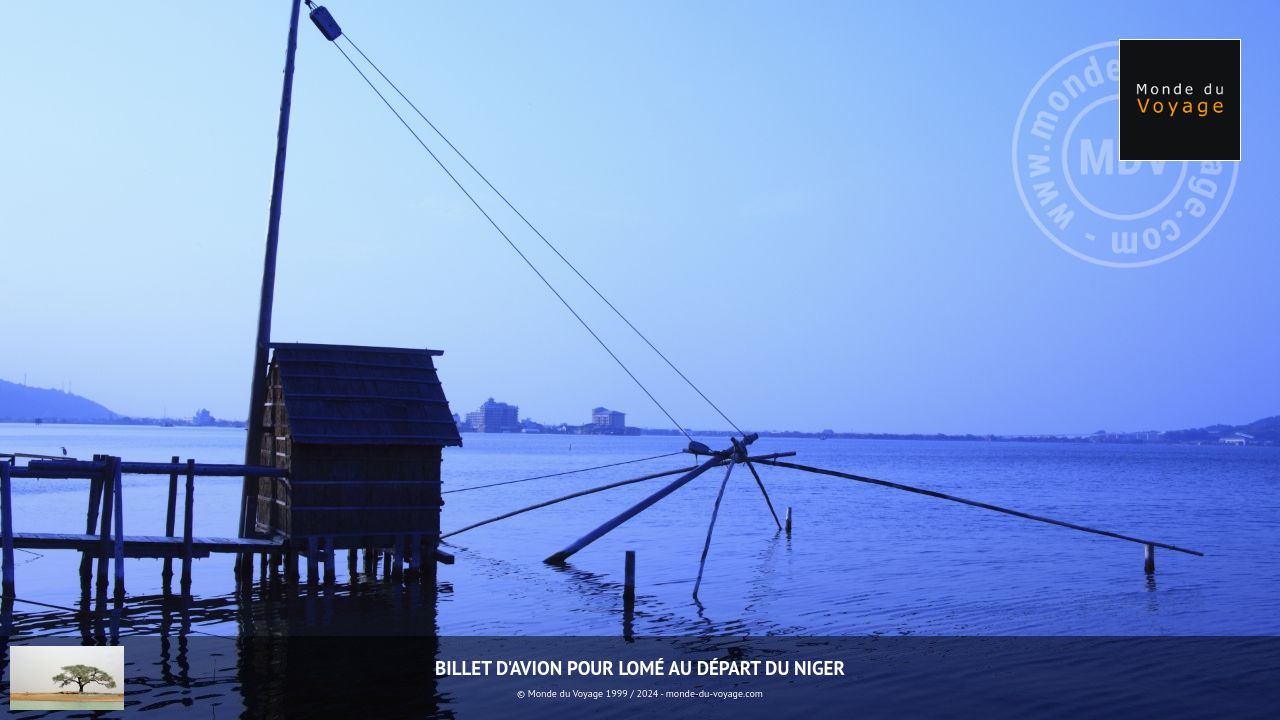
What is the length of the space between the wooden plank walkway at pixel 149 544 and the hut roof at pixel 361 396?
9.31 ft

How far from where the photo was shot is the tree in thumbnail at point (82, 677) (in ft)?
55.6

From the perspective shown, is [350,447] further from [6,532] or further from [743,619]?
[743,619]

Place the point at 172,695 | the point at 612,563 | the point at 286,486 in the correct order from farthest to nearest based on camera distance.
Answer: the point at 612,563, the point at 286,486, the point at 172,695

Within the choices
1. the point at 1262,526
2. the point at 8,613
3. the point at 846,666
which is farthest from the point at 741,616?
the point at 1262,526

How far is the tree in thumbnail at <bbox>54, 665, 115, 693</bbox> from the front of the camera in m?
16.9

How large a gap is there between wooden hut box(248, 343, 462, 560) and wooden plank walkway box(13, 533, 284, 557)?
0.88 meters

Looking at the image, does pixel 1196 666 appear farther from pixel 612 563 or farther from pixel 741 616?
pixel 612 563

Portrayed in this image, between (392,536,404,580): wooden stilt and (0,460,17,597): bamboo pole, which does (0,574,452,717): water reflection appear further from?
(0,460,17,597): bamboo pole

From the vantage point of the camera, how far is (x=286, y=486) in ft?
84.5

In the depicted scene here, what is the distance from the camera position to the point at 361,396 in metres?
26.8

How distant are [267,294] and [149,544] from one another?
682 cm

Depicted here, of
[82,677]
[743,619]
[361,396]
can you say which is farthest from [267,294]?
[743,619]

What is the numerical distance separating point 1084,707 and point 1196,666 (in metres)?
5.34

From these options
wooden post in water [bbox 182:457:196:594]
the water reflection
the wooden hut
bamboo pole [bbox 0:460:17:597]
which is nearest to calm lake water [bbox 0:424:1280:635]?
the water reflection
